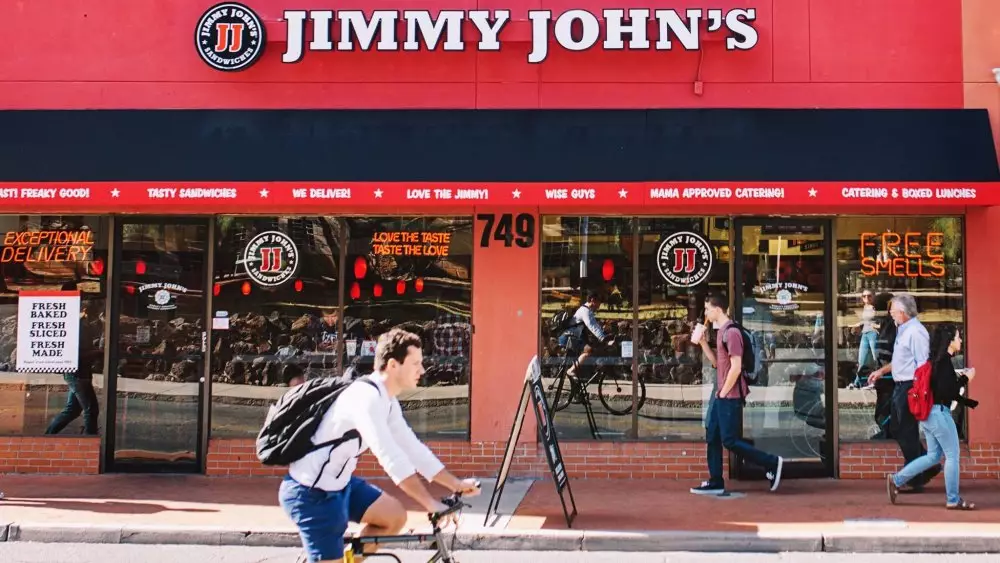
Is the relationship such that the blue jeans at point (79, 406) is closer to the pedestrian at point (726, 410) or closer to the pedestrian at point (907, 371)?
the pedestrian at point (726, 410)

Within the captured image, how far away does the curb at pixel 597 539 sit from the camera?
23.1 feet

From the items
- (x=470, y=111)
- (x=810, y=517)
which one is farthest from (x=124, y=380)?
(x=810, y=517)

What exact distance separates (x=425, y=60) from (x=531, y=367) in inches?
162

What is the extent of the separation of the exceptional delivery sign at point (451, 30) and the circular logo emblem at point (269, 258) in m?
1.94

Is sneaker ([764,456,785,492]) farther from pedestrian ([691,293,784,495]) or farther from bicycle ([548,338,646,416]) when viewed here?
bicycle ([548,338,646,416])

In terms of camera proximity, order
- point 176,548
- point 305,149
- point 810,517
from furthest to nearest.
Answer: point 305,149, point 810,517, point 176,548

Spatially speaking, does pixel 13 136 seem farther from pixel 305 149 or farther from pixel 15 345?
pixel 305 149

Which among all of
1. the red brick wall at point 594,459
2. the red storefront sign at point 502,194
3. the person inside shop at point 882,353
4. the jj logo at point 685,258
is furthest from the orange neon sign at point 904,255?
the red brick wall at point 594,459

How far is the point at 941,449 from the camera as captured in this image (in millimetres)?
8164

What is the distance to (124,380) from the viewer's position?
997 cm

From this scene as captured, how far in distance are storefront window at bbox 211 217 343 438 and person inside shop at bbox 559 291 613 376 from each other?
2.63 meters

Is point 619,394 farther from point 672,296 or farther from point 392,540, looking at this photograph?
point 392,540

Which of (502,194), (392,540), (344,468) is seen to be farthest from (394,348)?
(502,194)

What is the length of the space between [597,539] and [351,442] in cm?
358
